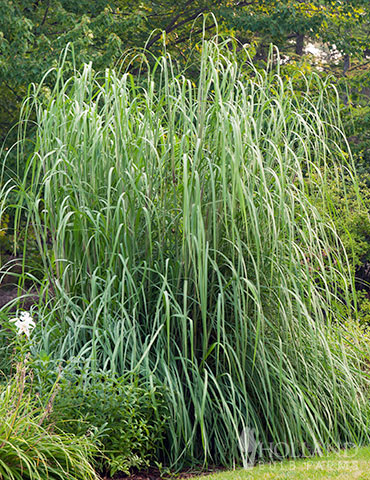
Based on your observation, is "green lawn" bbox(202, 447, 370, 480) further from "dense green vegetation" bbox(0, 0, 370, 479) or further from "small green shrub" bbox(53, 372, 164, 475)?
"small green shrub" bbox(53, 372, 164, 475)

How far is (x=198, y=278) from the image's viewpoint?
11.4ft

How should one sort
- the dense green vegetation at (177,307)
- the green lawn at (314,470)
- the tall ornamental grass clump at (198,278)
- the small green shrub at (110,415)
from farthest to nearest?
1. the tall ornamental grass clump at (198,278)
2. the dense green vegetation at (177,307)
3. the small green shrub at (110,415)
4. the green lawn at (314,470)

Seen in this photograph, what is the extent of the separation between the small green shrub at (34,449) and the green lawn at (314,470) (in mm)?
694

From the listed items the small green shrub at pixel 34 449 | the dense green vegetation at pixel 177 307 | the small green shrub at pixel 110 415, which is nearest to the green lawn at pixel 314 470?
the dense green vegetation at pixel 177 307

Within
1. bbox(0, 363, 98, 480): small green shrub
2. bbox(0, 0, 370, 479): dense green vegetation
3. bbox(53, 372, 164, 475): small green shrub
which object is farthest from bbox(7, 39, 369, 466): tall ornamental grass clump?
bbox(0, 363, 98, 480): small green shrub

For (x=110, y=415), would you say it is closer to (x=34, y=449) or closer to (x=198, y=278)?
(x=34, y=449)

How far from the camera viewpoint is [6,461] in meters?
2.69

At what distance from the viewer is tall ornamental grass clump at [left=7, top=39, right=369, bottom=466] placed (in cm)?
340

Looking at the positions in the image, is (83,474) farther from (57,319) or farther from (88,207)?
(88,207)

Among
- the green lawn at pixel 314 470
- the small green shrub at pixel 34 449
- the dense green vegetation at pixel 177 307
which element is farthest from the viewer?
the dense green vegetation at pixel 177 307

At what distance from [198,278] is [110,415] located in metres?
0.93

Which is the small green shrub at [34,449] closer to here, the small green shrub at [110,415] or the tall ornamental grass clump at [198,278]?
the small green shrub at [110,415]

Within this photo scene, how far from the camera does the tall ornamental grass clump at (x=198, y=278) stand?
3400mm

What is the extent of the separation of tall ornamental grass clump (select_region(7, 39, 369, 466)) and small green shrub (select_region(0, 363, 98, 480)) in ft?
1.72
